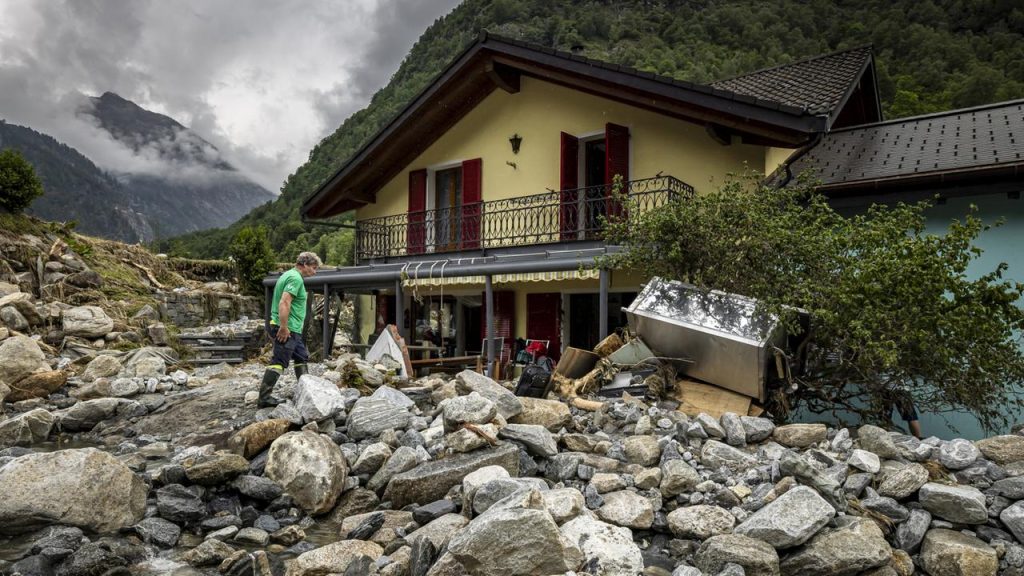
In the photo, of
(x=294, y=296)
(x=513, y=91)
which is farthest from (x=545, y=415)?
(x=513, y=91)

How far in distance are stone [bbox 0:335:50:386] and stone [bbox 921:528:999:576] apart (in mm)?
10646

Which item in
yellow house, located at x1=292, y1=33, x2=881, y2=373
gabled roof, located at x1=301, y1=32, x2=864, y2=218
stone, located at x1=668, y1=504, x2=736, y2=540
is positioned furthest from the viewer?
yellow house, located at x1=292, y1=33, x2=881, y2=373

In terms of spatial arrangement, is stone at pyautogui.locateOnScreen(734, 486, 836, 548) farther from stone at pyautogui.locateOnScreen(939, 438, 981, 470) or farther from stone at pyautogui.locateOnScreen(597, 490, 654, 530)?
stone at pyautogui.locateOnScreen(939, 438, 981, 470)

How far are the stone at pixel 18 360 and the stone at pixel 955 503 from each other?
10.7m

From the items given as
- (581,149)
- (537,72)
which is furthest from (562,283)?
(537,72)

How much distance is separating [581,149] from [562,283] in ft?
7.95

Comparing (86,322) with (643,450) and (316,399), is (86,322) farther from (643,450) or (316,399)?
(643,450)

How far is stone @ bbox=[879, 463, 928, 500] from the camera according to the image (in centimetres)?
474

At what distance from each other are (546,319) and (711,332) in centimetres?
592

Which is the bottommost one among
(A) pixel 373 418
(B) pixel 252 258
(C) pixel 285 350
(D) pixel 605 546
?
(D) pixel 605 546

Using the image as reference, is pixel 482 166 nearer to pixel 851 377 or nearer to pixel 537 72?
pixel 537 72

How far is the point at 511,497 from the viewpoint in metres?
4.19

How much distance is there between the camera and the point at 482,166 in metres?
13.1

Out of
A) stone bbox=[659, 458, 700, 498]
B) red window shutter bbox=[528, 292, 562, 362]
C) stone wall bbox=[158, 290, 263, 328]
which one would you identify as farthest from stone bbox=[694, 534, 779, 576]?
stone wall bbox=[158, 290, 263, 328]
